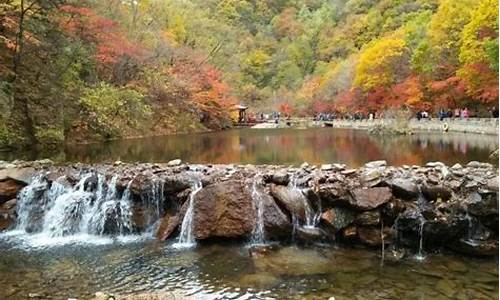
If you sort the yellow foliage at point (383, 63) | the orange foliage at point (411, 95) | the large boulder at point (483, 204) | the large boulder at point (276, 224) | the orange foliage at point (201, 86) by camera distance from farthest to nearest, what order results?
the yellow foliage at point (383, 63)
the orange foliage at point (201, 86)
the orange foliage at point (411, 95)
the large boulder at point (276, 224)
the large boulder at point (483, 204)

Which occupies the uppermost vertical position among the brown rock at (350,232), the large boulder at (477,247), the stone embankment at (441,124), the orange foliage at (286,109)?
the orange foliage at (286,109)

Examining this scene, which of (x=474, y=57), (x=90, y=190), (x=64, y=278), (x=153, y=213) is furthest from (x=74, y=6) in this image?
(x=474, y=57)

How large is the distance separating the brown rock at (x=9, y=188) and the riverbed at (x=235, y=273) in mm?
2275

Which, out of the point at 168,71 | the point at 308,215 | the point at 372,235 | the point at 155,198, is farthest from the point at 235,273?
the point at 168,71

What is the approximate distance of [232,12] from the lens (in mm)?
79750

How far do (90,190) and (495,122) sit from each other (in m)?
21.6

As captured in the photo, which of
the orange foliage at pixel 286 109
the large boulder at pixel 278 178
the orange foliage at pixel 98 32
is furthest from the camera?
the orange foliage at pixel 286 109

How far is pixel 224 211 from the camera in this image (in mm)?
8859

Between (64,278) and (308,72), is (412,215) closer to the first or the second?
(64,278)

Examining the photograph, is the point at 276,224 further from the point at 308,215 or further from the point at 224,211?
the point at 224,211

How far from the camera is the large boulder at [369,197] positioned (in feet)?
27.7

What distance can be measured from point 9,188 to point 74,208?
188 centimetres

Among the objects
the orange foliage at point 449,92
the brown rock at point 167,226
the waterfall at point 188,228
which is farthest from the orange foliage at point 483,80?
the brown rock at point 167,226

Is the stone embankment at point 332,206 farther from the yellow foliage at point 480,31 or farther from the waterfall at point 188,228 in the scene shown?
the yellow foliage at point 480,31
